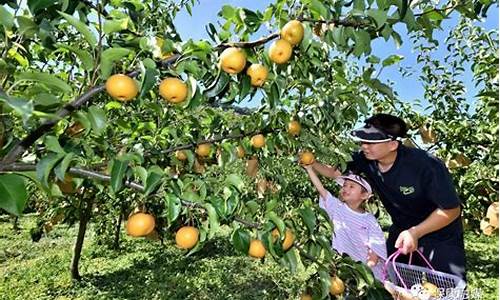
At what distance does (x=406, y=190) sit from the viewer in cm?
220

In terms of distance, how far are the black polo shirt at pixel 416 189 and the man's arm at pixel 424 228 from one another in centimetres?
4

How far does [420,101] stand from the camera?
4.77 m

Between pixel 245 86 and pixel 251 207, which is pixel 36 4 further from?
pixel 251 207

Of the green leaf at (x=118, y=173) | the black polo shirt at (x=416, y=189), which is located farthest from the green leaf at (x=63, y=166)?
the black polo shirt at (x=416, y=189)

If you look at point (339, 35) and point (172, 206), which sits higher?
point (339, 35)

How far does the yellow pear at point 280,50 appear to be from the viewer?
1.18 metres

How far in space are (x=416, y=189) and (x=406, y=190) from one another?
53mm

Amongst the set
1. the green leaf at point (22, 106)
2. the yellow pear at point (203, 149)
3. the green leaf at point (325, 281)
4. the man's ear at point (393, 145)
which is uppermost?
the green leaf at point (22, 106)

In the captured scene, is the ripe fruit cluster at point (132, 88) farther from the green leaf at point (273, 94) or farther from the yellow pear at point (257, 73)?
the green leaf at point (273, 94)

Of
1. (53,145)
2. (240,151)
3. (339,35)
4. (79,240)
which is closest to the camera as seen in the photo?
(53,145)

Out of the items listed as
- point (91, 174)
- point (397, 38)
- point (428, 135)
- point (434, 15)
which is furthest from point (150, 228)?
point (428, 135)

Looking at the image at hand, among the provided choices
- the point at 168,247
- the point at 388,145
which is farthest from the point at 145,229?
the point at 168,247

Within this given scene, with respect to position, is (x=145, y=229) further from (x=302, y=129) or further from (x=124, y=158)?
(x=302, y=129)

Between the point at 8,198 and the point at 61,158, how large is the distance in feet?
0.55
